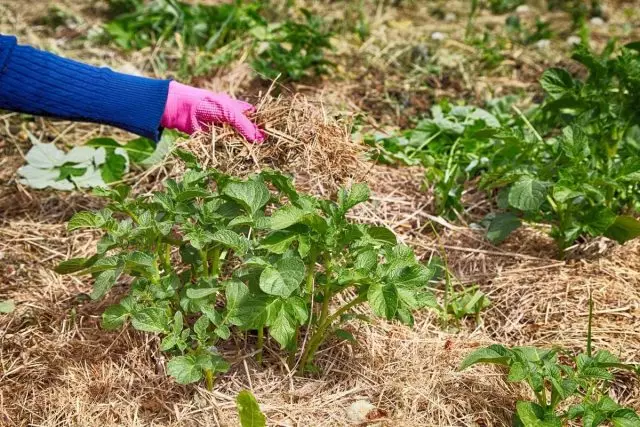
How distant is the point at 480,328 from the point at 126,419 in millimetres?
933

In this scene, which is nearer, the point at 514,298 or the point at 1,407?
the point at 1,407

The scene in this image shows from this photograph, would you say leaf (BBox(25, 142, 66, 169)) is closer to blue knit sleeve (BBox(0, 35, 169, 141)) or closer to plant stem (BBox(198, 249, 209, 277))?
blue knit sleeve (BBox(0, 35, 169, 141))

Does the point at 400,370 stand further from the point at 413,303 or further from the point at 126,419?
the point at 126,419

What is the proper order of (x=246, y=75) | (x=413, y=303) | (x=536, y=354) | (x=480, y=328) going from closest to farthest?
1. (x=413, y=303)
2. (x=536, y=354)
3. (x=480, y=328)
4. (x=246, y=75)

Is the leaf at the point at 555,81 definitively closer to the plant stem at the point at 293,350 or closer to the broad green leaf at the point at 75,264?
the plant stem at the point at 293,350

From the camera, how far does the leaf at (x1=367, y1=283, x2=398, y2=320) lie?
5.08 feet

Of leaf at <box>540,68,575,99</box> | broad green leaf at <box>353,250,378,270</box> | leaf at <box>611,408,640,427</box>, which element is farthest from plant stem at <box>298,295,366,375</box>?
leaf at <box>540,68,575,99</box>

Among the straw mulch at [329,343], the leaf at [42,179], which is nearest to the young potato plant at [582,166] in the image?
the straw mulch at [329,343]

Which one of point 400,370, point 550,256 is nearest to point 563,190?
point 550,256

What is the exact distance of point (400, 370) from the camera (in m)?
1.85

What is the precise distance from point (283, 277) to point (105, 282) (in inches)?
16.1

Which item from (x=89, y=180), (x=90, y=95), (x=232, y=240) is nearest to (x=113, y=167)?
(x=89, y=180)

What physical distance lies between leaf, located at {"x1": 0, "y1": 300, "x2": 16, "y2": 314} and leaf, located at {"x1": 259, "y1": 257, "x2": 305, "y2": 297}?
0.84 m

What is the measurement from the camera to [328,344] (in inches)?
75.8
